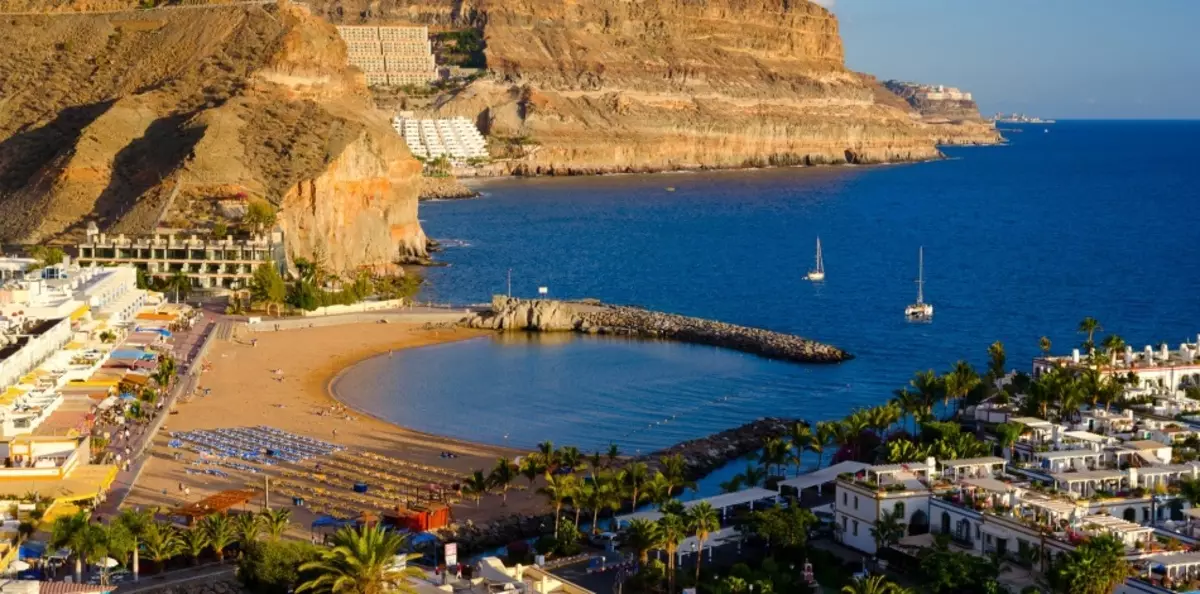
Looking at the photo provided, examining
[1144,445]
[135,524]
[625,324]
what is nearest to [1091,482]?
[1144,445]

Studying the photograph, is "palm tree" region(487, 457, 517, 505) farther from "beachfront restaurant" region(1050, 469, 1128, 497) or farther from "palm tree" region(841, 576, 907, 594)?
"palm tree" region(841, 576, 907, 594)

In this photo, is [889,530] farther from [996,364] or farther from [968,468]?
[996,364]

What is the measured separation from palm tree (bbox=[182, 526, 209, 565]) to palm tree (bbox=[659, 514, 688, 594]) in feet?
34.9

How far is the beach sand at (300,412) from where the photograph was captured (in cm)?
4591

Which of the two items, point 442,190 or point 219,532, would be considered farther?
point 442,190

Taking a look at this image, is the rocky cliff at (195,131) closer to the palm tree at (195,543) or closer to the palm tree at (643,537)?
the palm tree at (195,543)

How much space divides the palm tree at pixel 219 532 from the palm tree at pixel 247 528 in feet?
0.55

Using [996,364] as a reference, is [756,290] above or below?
below

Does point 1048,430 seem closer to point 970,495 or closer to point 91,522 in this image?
point 970,495

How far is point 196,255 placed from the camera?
89625 millimetres

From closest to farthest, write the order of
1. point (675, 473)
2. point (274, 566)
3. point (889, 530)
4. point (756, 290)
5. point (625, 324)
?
point (274, 566) → point (889, 530) → point (675, 473) → point (625, 324) → point (756, 290)

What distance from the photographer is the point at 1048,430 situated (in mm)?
43594

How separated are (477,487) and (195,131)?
69090mm

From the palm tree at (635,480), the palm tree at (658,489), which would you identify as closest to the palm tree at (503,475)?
the palm tree at (635,480)
